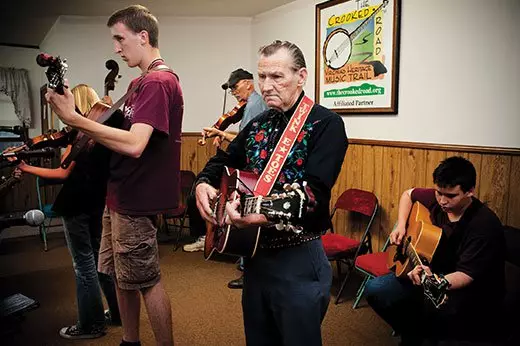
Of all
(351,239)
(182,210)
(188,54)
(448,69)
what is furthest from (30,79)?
(448,69)

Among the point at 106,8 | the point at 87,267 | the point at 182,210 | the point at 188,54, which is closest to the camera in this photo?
the point at 87,267

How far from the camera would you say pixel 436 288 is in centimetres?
182

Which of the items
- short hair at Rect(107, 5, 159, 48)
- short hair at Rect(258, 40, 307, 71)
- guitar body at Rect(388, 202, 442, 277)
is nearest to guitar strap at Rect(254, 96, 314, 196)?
short hair at Rect(258, 40, 307, 71)

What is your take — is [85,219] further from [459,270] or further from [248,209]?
[459,270]

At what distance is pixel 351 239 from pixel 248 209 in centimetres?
222

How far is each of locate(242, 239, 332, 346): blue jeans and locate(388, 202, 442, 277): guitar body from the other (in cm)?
86

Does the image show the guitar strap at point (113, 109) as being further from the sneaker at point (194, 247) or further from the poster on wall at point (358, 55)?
the sneaker at point (194, 247)

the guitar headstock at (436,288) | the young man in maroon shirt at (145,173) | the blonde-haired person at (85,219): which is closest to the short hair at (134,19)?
the young man in maroon shirt at (145,173)

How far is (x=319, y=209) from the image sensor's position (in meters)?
1.20

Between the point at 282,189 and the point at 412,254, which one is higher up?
the point at 282,189

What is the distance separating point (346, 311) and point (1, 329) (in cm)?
201

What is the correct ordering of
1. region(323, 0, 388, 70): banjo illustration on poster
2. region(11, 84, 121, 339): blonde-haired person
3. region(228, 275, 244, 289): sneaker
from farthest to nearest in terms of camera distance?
region(323, 0, 388, 70): banjo illustration on poster, region(228, 275, 244, 289): sneaker, region(11, 84, 121, 339): blonde-haired person

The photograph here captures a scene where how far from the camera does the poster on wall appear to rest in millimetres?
3209

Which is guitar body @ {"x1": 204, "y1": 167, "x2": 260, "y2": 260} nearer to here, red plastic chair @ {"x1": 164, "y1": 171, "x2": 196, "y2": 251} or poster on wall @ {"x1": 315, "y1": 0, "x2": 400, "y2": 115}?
poster on wall @ {"x1": 315, "y1": 0, "x2": 400, "y2": 115}
